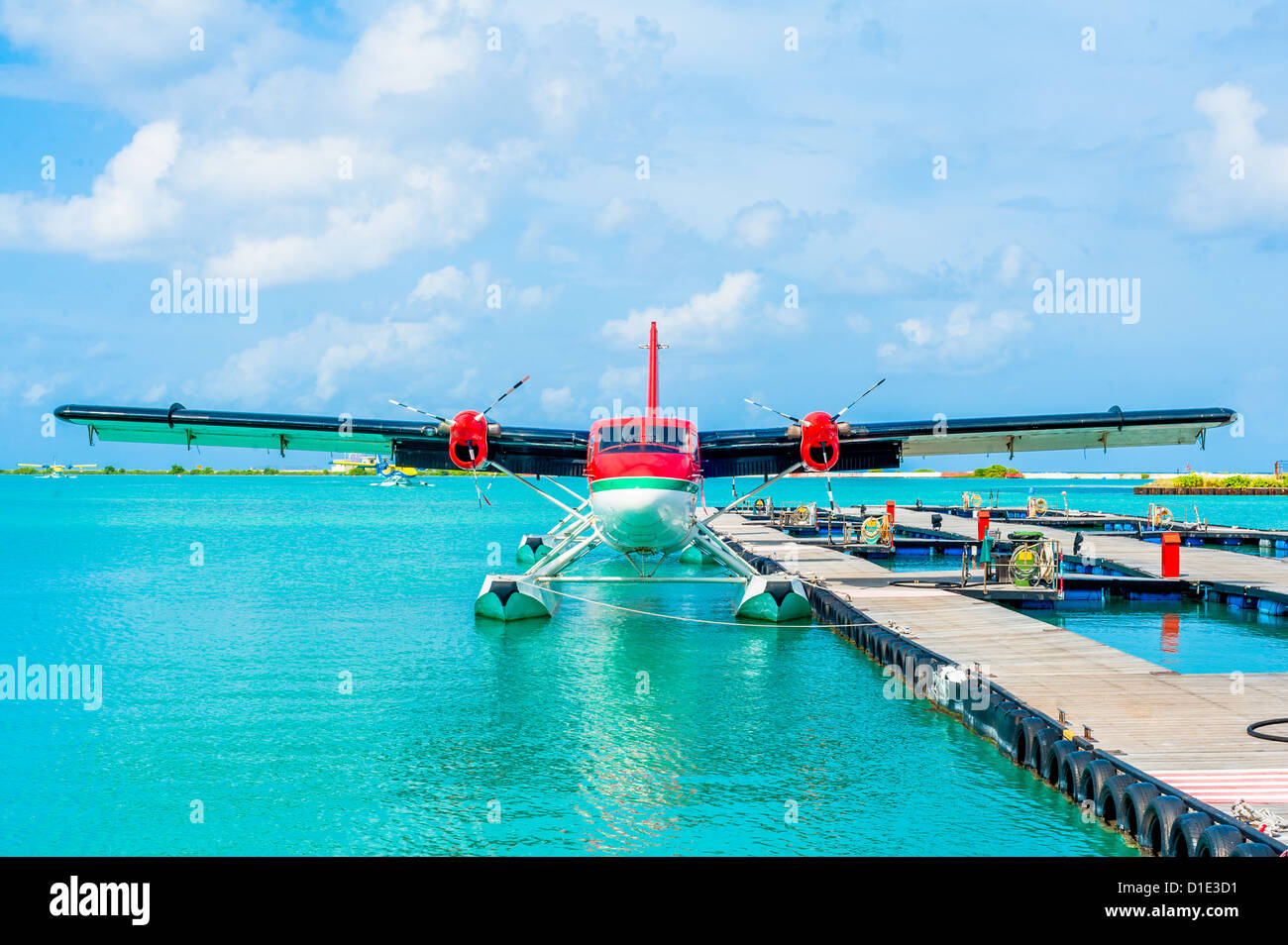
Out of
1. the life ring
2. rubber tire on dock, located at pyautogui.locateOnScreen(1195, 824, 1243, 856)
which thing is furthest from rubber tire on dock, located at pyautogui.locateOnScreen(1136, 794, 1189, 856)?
the life ring

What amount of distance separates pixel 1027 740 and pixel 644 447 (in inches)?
345

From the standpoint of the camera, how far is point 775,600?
2247cm

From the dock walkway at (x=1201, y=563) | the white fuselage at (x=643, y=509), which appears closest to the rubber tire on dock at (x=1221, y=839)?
the white fuselage at (x=643, y=509)

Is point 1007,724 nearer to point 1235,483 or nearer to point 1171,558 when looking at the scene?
point 1171,558

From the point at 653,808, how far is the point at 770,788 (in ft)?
5.08

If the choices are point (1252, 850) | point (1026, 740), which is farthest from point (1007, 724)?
point (1252, 850)

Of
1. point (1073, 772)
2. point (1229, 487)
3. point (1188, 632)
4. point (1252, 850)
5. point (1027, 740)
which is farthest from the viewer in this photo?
point (1229, 487)

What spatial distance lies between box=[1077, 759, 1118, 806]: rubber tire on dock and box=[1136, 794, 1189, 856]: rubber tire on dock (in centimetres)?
91

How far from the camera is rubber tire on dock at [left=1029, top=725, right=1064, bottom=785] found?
10.8 meters

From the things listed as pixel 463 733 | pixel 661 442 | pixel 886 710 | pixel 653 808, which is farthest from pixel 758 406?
pixel 653 808

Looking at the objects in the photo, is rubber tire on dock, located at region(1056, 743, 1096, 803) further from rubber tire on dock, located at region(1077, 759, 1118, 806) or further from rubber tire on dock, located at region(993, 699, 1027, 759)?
rubber tire on dock, located at region(993, 699, 1027, 759)
